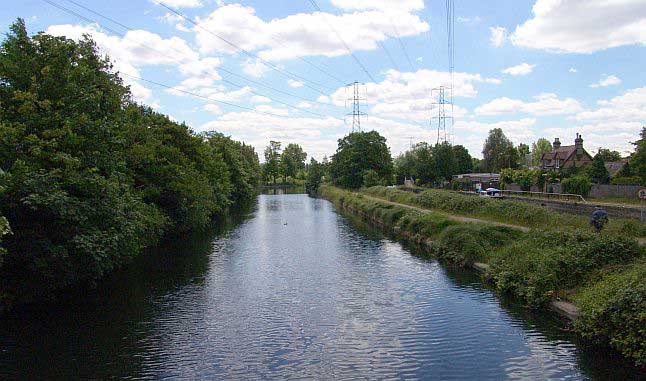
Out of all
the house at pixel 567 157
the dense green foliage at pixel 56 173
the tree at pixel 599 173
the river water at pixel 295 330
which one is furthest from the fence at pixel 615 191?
the dense green foliage at pixel 56 173

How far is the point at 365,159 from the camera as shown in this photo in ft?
324

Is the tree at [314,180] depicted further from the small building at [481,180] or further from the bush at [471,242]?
the bush at [471,242]

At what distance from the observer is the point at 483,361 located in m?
13.9

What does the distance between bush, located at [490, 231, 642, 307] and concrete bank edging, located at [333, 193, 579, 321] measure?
2.55 feet

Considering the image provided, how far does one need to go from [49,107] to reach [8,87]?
7.28 feet

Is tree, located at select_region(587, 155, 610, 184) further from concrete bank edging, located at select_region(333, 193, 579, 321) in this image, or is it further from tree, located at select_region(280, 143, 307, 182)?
tree, located at select_region(280, 143, 307, 182)

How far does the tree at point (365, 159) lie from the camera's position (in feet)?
324

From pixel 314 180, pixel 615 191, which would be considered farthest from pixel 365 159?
pixel 615 191

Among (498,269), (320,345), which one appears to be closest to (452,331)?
(320,345)

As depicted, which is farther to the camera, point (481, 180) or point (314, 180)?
point (314, 180)

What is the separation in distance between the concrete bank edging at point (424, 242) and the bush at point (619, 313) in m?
0.68

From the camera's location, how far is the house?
87.0m

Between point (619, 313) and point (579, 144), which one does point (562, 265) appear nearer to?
point (619, 313)

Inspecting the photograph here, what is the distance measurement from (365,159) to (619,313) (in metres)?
85.6
